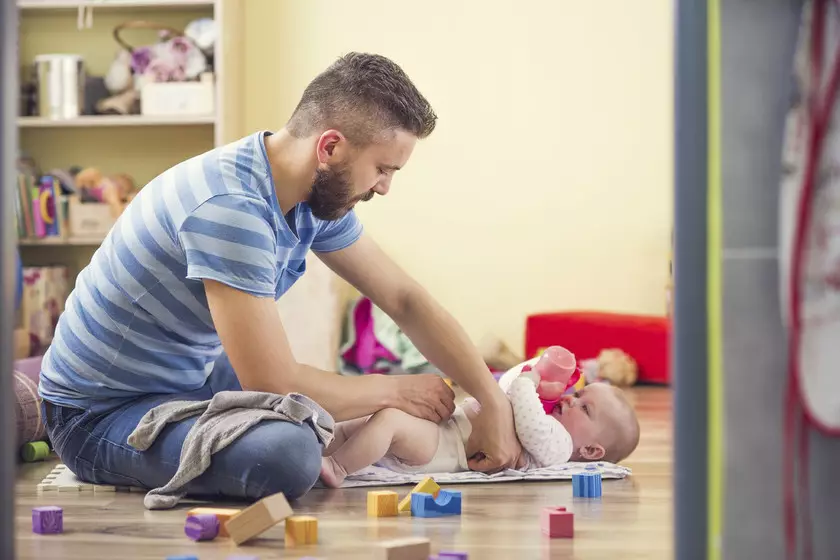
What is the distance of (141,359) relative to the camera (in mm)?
1990

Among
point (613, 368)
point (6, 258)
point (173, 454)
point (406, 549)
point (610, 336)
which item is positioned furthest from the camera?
point (610, 336)

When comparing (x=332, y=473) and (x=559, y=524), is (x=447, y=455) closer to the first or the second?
(x=332, y=473)

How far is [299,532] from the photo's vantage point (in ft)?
5.13

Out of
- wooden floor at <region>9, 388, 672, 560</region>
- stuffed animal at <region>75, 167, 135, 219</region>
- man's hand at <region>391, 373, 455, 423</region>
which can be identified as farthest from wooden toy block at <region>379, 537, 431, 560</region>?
stuffed animal at <region>75, 167, 135, 219</region>

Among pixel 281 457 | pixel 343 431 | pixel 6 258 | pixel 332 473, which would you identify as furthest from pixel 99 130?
pixel 6 258

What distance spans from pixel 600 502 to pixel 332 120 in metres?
0.86

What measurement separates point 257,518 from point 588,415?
37.5 inches

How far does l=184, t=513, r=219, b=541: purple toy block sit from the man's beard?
63 cm

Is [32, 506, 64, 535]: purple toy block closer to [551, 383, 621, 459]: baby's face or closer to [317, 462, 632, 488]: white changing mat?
[317, 462, 632, 488]: white changing mat

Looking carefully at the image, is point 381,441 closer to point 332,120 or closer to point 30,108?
point 332,120

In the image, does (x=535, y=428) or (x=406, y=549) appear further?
(x=535, y=428)

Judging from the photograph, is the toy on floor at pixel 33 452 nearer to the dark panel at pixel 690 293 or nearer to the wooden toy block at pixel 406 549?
the wooden toy block at pixel 406 549

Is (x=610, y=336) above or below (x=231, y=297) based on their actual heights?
below

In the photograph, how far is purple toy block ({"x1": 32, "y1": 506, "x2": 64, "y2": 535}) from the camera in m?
1.66
